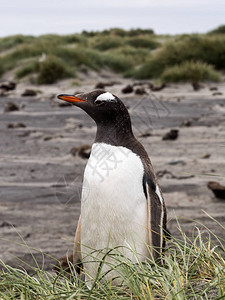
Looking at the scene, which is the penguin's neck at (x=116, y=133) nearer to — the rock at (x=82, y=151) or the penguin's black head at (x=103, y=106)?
the penguin's black head at (x=103, y=106)

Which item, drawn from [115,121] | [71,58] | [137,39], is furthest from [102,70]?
[115,121]

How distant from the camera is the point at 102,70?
22969mm

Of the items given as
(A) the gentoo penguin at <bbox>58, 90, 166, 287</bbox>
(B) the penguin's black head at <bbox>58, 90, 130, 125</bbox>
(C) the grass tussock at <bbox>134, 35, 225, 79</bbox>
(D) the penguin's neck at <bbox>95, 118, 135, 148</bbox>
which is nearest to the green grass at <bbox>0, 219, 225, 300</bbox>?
(A) the gentoo penguin at <bbox>58, 90, 166, 287</bbox>

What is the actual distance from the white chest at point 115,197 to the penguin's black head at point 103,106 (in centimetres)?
15

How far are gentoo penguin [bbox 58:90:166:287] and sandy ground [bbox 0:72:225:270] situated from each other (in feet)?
0.53

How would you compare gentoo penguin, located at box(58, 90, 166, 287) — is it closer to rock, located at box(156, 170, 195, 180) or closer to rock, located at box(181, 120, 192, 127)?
rock, located at box(156, 170, 195, 180)

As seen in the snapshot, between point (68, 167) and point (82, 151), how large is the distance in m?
0.56

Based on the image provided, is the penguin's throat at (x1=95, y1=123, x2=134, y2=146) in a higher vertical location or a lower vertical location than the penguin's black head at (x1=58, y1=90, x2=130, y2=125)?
lower

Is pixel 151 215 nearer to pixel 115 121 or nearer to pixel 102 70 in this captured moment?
pixel 115 121

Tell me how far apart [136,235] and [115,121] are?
23.3 inches

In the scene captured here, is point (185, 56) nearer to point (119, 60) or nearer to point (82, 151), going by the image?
point (119, 60)

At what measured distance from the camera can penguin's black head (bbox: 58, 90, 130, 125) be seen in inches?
121

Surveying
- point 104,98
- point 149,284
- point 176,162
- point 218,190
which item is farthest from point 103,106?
point 176,162

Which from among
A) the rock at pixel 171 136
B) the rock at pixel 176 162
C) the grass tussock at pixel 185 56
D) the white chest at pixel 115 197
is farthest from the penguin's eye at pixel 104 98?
the grass tussock at pixel 185 56
